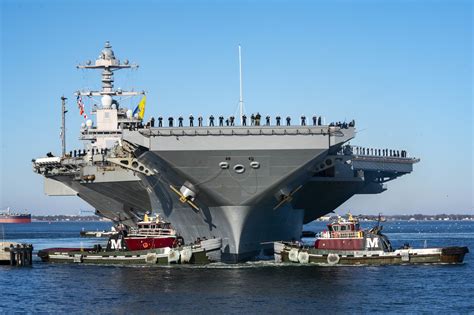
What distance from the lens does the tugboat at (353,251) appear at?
4500 cm

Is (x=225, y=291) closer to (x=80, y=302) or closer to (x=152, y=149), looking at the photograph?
(x=80, y=302)

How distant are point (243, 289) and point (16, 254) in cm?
1913

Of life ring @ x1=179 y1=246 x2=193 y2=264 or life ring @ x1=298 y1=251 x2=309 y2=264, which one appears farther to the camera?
life ring @ x1=298 y1=251 x2=309 y2=264

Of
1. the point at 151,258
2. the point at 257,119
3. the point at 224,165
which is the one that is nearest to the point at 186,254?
the point at 151,258

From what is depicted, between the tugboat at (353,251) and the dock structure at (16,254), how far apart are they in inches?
546

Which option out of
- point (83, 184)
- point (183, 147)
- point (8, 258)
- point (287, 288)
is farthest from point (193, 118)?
point (83, 184)

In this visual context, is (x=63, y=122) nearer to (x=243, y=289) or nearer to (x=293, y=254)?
(x=293, y=254)

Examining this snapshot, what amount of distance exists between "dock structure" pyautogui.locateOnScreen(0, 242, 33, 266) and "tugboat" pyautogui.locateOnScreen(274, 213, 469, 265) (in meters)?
13.9

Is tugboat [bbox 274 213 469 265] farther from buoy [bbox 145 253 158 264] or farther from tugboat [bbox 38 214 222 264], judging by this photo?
buoy [bbox 145 253 158 264]

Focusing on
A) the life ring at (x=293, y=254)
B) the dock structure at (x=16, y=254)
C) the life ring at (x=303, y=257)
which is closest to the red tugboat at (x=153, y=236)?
the life ring at (x=293, y=254)

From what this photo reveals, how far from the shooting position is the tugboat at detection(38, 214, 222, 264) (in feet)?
148

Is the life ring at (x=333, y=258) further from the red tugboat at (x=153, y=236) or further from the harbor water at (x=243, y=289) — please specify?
the red tugboat at (x=153, y=236)

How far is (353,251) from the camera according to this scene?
45.0 m

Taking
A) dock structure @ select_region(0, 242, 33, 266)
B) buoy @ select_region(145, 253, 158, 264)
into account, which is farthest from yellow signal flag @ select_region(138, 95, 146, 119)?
buoy @ select_region(145, 253, 158, 264)
